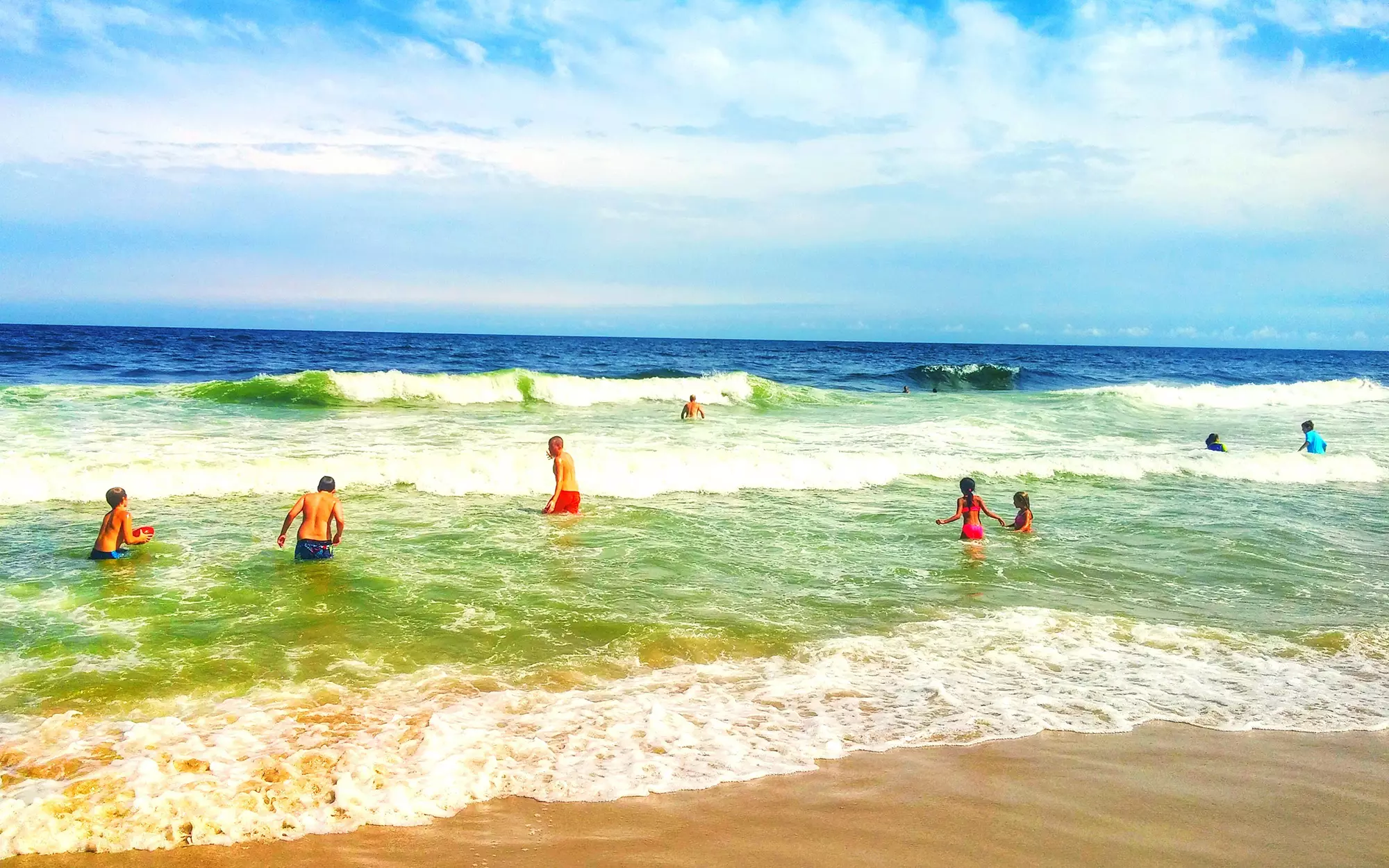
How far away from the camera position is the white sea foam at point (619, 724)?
173 inches

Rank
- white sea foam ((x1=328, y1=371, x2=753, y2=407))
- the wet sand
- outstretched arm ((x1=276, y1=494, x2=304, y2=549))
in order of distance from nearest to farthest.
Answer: the wet sand → outstretched arm ((x1=276, y1=494, x2=304, y2=549)) → white sea foam ((x1=328, y1=371, x2=753, y2=407))

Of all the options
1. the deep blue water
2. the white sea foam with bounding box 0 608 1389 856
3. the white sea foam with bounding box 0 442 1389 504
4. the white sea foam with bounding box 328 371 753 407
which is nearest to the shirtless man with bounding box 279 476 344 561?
the white sea foam with bounding box 0 608 1389 856

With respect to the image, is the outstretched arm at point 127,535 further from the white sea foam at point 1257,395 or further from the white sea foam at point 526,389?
the white sea foam at point 1257,395

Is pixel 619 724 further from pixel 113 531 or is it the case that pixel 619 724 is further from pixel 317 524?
pixel 113 531

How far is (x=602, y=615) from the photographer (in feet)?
25.9

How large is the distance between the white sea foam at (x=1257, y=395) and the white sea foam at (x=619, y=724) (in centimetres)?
3305

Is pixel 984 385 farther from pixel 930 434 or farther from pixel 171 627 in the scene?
pixel 171 627

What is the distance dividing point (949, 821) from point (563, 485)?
8.83 meters

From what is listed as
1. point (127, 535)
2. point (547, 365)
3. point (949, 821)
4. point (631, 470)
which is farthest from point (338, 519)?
point (547, 365)

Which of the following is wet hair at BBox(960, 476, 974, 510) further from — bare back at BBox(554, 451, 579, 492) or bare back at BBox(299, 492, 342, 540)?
bare back at BBox(299, 492, 342, 540)

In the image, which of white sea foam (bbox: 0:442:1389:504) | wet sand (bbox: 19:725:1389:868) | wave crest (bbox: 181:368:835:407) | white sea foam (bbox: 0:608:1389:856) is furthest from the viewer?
wave crest (bbox: 181:368:835:407)

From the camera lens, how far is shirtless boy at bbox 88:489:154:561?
920 cm

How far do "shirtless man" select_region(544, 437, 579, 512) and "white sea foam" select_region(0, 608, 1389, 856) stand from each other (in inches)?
240

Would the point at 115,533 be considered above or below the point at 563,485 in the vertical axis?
below
